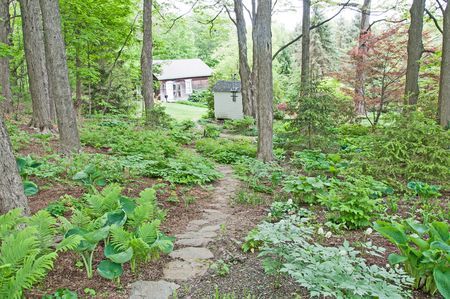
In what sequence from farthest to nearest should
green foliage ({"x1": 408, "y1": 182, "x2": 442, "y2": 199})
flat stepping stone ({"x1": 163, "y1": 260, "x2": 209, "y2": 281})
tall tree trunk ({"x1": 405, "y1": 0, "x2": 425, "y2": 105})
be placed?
tall tree trunk ({"x1": 405, "y1": 0, "x2": 425, "y2": 105}) < green foliage ({"x1": 408, "y1": 182, "x2": 442, "y2": 199}) < flat stepping stone ({"x1": 163, "y1": 260, "x2": 209, "y2": 281})

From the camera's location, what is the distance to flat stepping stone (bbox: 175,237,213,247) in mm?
3454

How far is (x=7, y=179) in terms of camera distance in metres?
2.94

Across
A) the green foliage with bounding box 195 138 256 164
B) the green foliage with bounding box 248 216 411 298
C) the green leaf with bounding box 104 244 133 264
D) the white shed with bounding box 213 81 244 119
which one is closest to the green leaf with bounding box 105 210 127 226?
the green leaf with bounding box 104 244 133 264

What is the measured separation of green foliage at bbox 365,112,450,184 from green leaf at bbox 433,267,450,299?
3510 millimetres

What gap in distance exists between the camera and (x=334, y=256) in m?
2.28

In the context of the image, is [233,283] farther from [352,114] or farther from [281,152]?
[352,114]

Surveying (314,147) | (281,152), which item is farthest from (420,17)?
(281,152)

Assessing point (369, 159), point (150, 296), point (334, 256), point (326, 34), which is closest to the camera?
point (334, 256)

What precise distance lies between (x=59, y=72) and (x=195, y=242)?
13.5 feet

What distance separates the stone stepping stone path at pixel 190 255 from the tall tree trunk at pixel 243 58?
37.7 feet

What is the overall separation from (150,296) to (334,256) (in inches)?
51.8

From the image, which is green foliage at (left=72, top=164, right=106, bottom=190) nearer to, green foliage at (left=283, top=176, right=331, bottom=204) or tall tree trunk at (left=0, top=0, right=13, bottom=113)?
green foliage at (left=283, top=176, right=331, bottom=204)

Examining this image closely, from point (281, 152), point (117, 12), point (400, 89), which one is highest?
point (117, 12)

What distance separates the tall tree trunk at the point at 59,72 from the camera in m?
5.80
